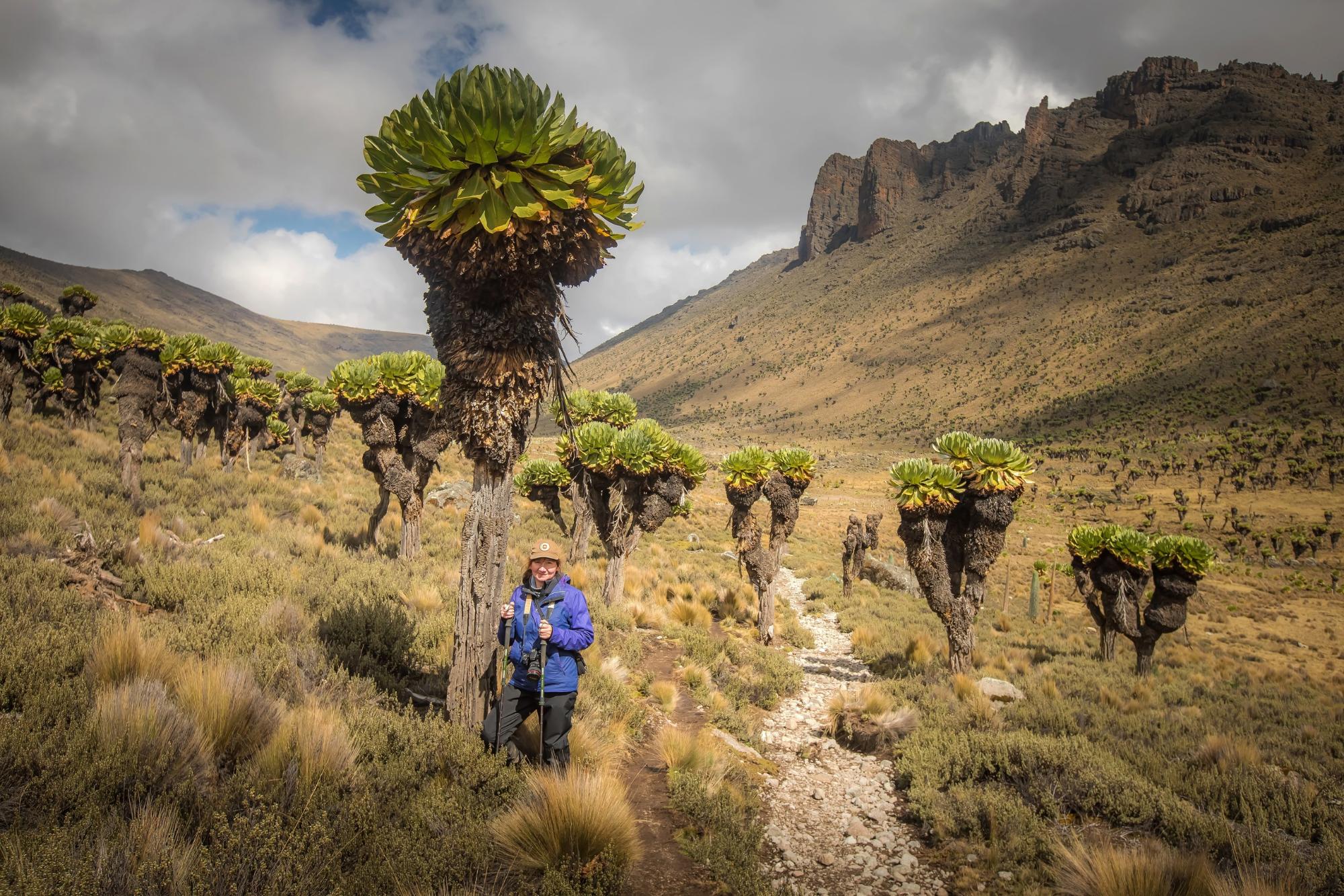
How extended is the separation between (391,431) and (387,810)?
1104 cm

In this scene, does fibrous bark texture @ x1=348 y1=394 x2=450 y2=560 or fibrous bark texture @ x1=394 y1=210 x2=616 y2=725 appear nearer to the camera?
fibrous bark texture @ x1=394 y1=210 x2=616 y2=725

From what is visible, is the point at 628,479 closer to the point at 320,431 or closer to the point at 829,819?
the point at 829,819

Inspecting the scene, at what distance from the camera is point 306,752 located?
3.72 metres

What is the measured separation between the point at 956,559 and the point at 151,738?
12.6 metres

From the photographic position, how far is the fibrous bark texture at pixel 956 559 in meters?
11.1

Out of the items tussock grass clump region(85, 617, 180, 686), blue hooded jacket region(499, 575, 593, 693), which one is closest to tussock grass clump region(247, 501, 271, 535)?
tussock grass clump region(85, 617, 180, 686)

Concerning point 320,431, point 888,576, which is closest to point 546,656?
point 888,576

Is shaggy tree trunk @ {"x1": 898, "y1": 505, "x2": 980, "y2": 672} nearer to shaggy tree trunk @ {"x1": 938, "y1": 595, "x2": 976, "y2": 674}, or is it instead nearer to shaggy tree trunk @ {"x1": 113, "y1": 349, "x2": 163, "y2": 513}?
shaggy tree trunk @ {"x1": 938, "y1": 595, "x2": 976, "y2": 674}

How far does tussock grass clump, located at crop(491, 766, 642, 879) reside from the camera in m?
3.68

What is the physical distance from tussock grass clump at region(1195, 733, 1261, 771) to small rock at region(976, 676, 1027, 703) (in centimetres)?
278

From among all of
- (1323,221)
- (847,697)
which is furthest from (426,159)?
(1323,221)

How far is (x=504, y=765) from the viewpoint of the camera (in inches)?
183

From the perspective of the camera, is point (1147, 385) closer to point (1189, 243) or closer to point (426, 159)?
point (1189, 243)

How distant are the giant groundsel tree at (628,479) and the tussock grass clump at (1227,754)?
9.81 meters
